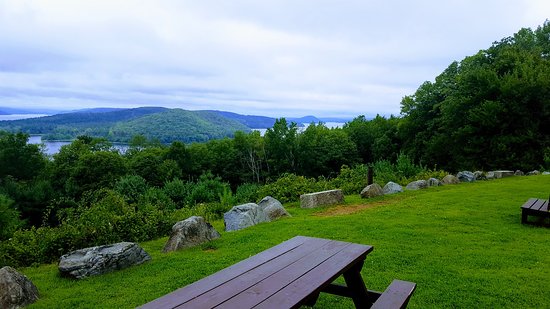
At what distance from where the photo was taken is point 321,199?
10617mm

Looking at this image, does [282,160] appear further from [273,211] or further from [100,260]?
[100,260]

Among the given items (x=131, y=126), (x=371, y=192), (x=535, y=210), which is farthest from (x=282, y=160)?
(x=131, y=126)

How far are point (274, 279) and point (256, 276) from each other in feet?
0.50

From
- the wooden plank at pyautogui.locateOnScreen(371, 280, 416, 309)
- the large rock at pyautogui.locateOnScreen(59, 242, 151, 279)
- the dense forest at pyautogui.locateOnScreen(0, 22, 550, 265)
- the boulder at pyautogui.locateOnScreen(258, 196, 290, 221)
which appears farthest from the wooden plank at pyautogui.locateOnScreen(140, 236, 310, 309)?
the boulder at pyautogui.locateOnScreen(258, 196, 290, 221)

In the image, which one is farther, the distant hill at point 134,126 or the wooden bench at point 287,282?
the distant hill at point 134,126

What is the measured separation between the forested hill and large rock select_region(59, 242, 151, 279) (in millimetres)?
111803

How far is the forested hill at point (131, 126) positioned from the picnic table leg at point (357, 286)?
4532 inches

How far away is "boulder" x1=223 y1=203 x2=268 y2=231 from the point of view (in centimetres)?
832

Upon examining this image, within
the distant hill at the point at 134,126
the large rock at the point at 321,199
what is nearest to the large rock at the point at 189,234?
the large rock at the point at 321,199

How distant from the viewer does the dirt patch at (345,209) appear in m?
9.36

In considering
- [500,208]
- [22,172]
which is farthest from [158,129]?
[500,208]

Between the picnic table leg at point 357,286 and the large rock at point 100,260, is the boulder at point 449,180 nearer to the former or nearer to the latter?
the picnic table leg at point 357,286

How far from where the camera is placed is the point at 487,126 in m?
21.0

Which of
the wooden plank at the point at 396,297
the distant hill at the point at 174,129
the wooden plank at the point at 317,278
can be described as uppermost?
the distant hill at the point at 174,129
